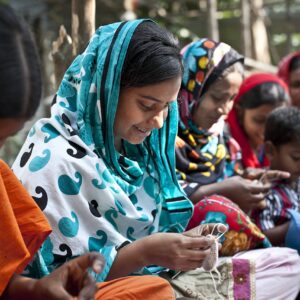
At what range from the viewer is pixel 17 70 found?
1804 millimetres

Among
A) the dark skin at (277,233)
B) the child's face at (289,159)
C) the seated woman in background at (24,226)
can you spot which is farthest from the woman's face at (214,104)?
the seated woman in background at (24,226)

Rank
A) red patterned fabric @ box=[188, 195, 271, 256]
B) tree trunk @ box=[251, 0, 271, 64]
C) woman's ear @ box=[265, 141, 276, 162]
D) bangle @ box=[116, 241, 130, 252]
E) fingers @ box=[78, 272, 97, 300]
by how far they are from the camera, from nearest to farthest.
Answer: fingers @ box=[78, 272, 97, 300] → bangle @ box=[116, 241, 130, 252] → red patterned fabric @ box=[188, 195, 271, 256] → woman's ear @ box=[265, 141, 276, 162] → tree trunk @ box=[251, 0, 271, 64]

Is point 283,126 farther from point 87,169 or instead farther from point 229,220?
Answer: point 87,169

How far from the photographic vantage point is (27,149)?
2613 mm

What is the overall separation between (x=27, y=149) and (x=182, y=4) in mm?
8708

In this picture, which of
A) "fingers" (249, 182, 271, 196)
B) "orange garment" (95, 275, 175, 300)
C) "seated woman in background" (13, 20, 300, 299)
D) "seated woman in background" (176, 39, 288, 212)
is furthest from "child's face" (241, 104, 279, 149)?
"orange garment" (95, 275, 175, 300)

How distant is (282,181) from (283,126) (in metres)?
0.30

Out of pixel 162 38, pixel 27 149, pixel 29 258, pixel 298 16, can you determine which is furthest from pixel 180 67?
pixel 298 16

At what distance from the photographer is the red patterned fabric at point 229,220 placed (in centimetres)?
304

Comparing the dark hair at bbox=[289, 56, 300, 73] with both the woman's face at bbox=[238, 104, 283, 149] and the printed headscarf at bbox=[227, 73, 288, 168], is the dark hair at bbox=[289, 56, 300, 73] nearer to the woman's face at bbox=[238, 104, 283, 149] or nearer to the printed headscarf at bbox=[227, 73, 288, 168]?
the printed headscarf at bbox=[227, 73, 288, 168]

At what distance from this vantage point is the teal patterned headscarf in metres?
2.48

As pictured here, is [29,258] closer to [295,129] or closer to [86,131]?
[86,131]

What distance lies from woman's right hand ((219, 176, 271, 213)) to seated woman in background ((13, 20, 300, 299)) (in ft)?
1.68

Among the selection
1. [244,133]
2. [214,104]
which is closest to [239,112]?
[244,133]
